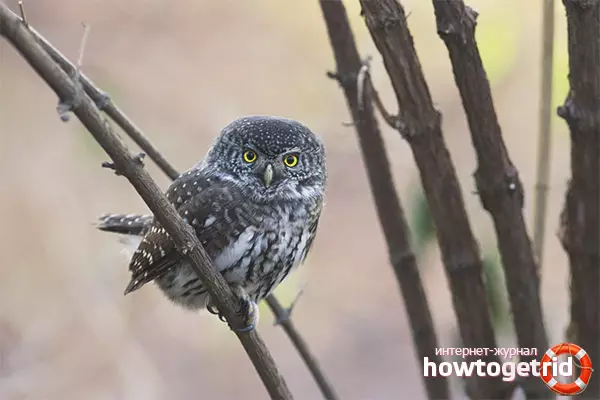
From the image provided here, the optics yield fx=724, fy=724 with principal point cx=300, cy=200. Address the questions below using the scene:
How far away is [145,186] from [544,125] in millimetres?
1106

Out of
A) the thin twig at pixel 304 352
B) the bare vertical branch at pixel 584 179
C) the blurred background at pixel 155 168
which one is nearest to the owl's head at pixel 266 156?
the thin twig at pixel 304 352

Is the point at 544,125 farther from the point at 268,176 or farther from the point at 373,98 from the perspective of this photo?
the point at 268,176

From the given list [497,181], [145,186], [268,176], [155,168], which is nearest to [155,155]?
[268,176]

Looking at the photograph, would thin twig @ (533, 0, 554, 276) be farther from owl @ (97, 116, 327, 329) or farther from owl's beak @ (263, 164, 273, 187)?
owl's beak @ (263, 164, 273, 187)

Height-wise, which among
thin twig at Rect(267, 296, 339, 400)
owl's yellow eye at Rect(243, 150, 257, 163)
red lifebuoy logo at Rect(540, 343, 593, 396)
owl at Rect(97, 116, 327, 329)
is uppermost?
owl's yellow eye at Rect(243, 150, 257, 163)

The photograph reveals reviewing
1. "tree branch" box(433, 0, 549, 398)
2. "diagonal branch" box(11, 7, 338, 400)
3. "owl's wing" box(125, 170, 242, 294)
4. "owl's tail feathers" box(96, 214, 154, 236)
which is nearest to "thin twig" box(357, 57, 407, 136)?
"tree branch" box(433, 0, 549, 398)

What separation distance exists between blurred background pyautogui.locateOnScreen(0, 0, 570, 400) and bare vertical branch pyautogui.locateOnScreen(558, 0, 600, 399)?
3.71 feet

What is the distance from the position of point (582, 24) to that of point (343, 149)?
81.3 inches

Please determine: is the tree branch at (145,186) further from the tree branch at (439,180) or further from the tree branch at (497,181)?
the tree branch at (497,181)

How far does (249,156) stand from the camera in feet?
6.44

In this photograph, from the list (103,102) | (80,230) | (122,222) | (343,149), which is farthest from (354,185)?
(103,102)

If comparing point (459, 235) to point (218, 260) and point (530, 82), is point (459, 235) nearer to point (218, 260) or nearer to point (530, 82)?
point (218, 260)

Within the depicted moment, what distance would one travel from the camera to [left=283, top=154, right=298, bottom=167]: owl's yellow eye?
1983mm

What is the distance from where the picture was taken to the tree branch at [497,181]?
1.49 metres
